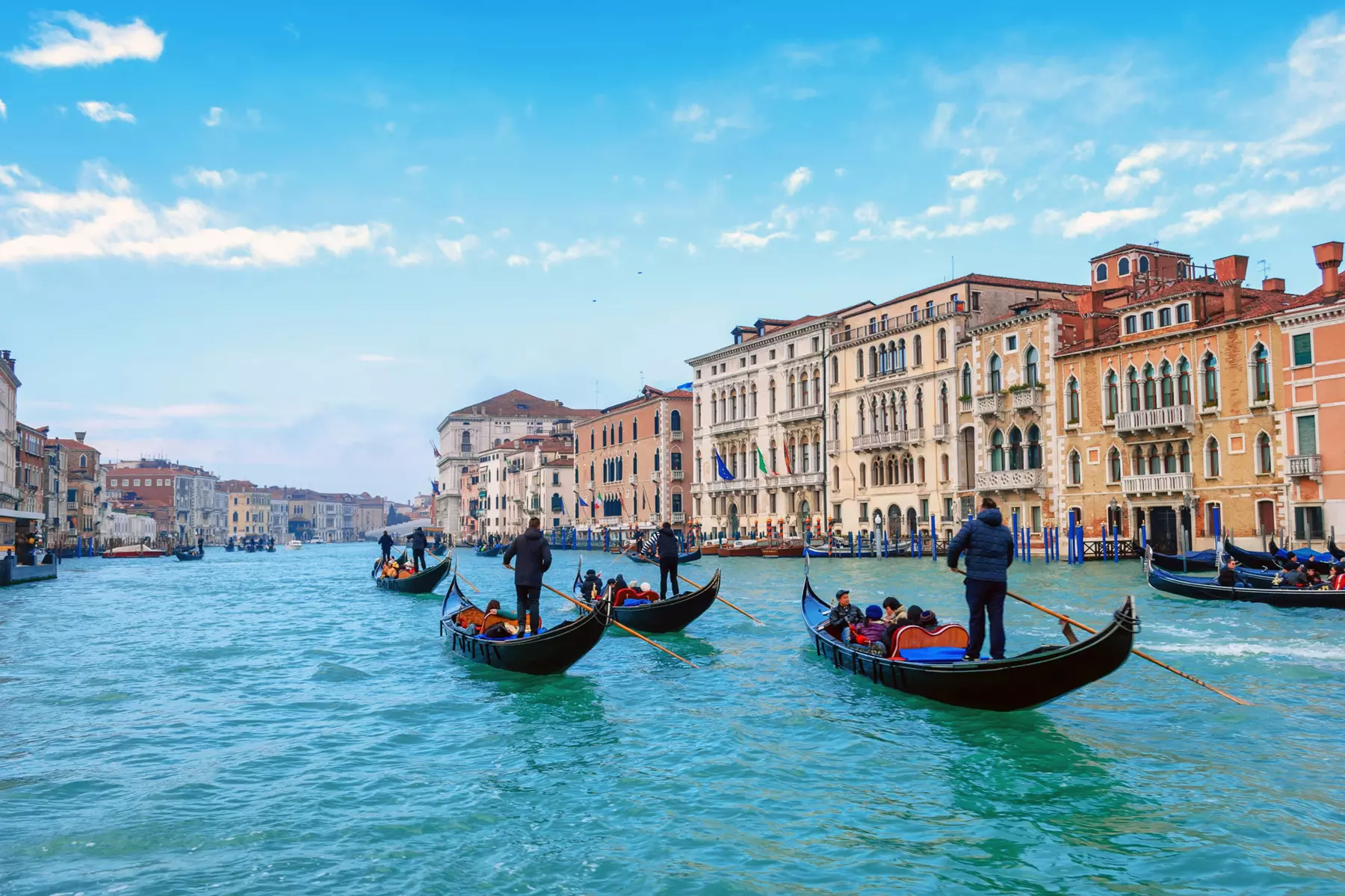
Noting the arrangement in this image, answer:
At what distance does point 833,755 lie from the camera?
6.96m

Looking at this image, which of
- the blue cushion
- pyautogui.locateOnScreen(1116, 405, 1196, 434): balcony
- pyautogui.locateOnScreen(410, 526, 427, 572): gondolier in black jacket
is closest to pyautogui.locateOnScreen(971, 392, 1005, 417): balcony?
pyautogui.locateOnScreen(1116, 405, 1196, 434): balcony

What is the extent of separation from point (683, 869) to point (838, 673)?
5.29 metres

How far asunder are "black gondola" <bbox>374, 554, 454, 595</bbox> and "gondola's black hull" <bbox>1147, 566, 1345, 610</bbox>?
13.9m

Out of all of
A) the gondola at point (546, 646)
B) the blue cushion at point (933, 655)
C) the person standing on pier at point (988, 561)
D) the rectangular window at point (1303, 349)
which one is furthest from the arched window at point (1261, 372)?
the gondola at point (546, 646)

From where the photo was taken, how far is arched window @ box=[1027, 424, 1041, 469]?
3250cm

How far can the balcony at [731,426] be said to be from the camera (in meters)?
47.1

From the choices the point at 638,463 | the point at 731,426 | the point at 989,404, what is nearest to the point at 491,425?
the point at 638,463

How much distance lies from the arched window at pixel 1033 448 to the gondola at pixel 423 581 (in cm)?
1831

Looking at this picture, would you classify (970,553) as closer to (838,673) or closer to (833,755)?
(833,755)

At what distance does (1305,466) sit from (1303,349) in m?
2.71

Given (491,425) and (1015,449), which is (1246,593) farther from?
(491,425)

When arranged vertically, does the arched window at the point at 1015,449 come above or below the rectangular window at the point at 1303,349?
below

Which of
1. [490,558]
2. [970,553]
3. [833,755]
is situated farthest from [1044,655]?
[490,558]

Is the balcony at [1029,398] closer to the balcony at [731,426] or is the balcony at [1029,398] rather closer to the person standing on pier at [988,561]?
the balcony at [731,426]
